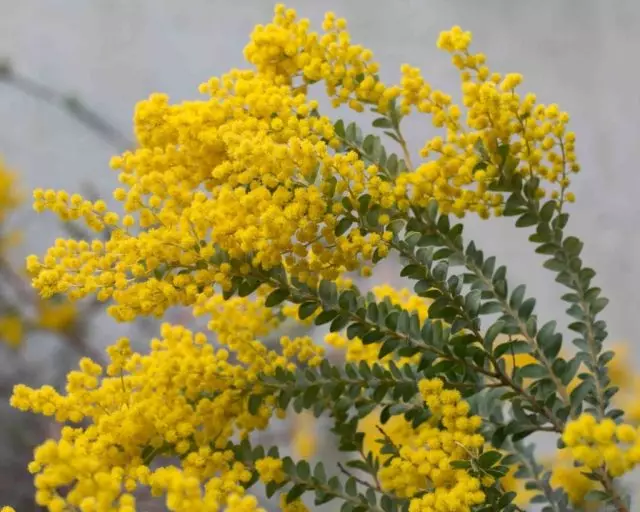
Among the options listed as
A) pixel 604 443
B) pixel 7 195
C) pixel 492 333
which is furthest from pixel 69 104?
pixel 604 443

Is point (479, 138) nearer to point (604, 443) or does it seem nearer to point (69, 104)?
point (604, 443)

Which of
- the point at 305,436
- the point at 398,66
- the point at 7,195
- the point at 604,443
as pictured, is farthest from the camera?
the point at 398,66

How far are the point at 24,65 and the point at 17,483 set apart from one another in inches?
32.0

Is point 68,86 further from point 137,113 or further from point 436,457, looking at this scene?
point 436,457

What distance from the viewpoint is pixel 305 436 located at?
984 mm

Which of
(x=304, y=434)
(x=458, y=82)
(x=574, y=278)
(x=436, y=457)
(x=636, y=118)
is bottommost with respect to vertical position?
(x=436, y=457)

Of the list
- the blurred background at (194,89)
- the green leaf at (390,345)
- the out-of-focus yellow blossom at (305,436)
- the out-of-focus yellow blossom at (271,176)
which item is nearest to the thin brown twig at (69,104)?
the blurred background at (194,89)

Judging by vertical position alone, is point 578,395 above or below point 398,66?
below

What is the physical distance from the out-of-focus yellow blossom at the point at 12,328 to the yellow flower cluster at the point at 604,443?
93 centimetres

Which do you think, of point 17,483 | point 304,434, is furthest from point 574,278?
point 17,483

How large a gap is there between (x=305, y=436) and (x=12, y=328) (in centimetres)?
47

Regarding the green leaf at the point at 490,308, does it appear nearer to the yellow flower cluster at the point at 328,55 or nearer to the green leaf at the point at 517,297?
the green leaf at the point at 517,297

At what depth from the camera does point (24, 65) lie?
135cm

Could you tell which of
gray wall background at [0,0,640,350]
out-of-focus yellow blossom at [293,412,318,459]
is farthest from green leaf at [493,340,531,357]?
gray wall background at [0,0,640,350]
